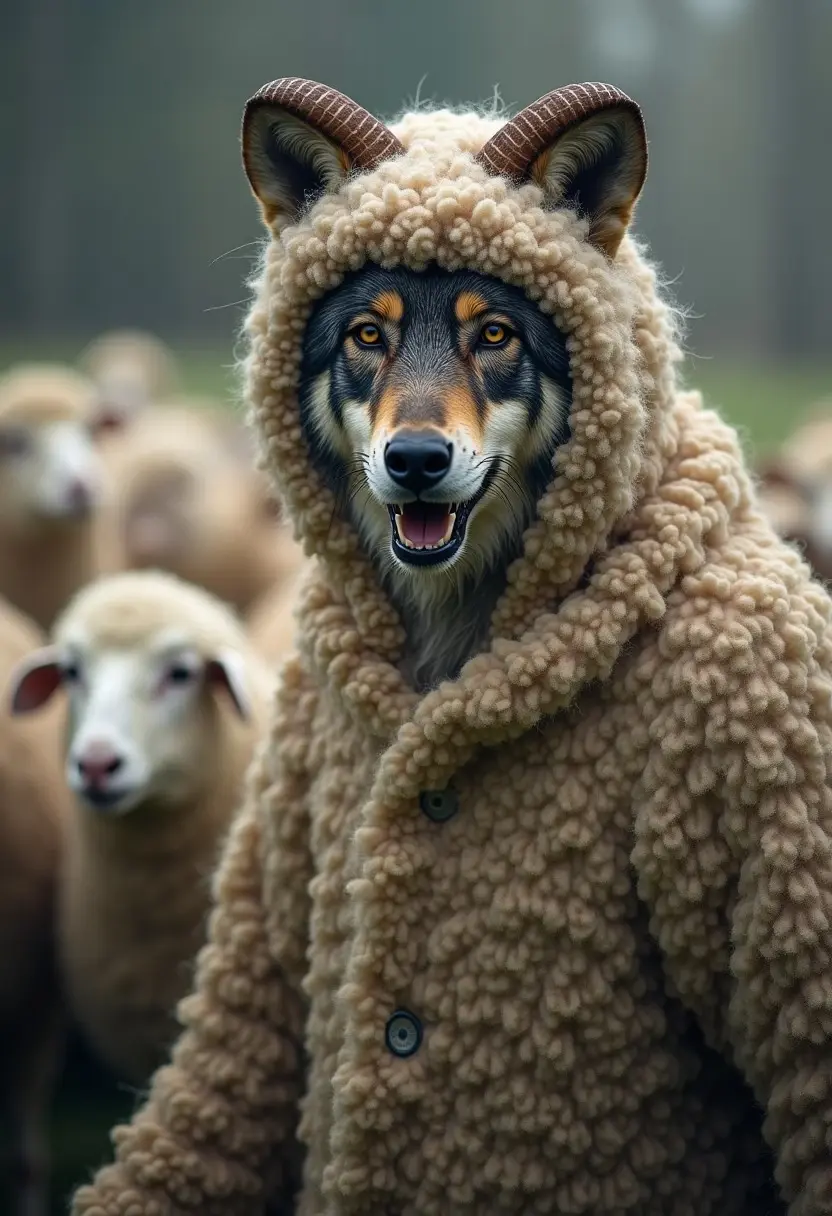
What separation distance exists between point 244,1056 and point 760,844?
0.93 metres

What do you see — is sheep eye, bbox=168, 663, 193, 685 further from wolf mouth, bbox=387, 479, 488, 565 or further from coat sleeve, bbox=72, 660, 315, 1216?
wolf mouth, bbox=387, 479, 488, 565

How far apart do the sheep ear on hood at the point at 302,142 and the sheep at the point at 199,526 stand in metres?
4.07

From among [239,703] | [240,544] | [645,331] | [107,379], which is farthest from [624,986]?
[107,379]

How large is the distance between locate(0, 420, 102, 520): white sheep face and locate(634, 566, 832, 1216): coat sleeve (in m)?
3.91

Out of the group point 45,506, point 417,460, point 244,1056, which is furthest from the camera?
point 45,506

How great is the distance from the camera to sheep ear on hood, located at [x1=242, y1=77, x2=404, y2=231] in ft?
6.77

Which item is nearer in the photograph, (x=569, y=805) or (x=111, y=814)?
(x=569, y=805)

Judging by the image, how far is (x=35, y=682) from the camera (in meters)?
3.81

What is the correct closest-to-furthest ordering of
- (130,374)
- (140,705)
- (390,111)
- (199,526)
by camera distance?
(140,705)
(199,526)
(130,374)
(390,111)

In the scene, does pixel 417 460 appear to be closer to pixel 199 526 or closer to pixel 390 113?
pixel 199 526

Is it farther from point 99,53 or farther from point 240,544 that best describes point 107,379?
point 99,53

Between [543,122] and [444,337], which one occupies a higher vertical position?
[543,122]

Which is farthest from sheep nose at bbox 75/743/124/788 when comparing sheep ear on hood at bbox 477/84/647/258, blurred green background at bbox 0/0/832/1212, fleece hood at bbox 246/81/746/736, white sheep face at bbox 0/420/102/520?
blurred green background at bbox 0/0/832/1212

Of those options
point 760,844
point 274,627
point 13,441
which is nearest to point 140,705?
point 274,627
